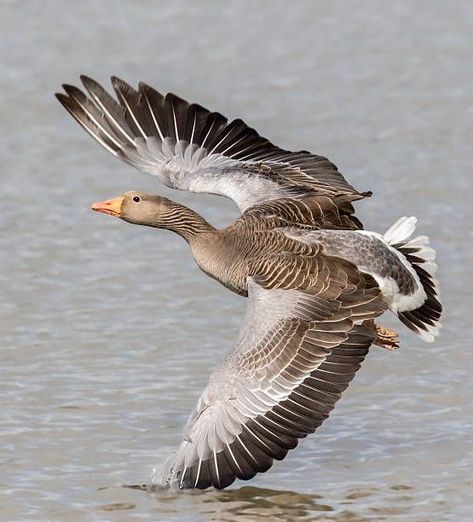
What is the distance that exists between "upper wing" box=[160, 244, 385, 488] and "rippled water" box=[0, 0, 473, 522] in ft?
1.80

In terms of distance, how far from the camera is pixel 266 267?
34.0 ft

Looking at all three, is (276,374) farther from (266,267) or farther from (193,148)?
(193,148)

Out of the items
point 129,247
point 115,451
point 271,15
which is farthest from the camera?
point 271,15


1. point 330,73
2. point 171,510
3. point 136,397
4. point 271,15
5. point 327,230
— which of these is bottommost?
point 171,510

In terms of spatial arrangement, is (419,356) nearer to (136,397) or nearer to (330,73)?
(136,397)

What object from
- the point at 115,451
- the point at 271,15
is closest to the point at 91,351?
the point at 115,451

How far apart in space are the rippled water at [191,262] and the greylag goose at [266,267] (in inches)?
24.9

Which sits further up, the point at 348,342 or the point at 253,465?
the point at 348,342

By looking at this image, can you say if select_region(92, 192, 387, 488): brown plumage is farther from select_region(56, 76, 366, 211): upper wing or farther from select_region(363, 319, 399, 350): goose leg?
select_region(56, 76, 366, 211): upper wing

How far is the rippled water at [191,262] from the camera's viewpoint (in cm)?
999

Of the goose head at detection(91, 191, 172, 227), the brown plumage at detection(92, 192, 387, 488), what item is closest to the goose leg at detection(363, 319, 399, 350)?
the brown plumage at detection(92, 192, 387, 488)

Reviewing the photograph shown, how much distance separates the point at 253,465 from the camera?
29.9 feet

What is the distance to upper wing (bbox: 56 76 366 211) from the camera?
11.8m

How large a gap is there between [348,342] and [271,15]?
12162 millimetres
